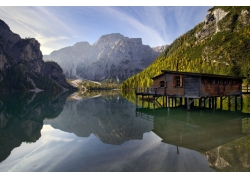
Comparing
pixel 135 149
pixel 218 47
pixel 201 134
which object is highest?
pixel 218 47

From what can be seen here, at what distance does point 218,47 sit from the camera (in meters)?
148

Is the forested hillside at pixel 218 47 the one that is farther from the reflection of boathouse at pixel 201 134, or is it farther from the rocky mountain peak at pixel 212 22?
the reflection of boathouse at pixel 201 134

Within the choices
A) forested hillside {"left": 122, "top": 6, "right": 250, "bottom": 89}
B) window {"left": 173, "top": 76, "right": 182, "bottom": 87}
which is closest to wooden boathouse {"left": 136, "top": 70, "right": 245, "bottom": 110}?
window {"left": 173, "top": 76, "right": 182, "bottom": 87}

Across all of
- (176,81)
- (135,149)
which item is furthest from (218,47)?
(135,149)

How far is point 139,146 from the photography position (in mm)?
16734

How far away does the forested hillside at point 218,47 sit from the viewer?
12375cm

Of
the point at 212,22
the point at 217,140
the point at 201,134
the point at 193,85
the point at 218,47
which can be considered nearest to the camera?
the point at 217,140

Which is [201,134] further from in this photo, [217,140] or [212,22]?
[212,22]

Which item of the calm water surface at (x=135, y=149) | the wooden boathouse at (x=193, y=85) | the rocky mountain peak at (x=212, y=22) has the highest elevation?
the rocky mountain peak at (x=212, y=22)

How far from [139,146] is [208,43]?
169471mm

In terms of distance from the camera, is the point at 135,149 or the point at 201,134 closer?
the point at 135,149

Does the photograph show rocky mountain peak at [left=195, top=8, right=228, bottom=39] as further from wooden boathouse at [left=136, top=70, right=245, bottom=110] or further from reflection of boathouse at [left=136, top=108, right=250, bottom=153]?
reflection of boathouse at [left=136, top=108, right=250, bottom=153]

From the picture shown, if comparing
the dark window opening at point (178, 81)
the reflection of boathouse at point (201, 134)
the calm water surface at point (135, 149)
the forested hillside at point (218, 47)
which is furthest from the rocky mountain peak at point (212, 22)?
the calm water surface at point (135, 149)

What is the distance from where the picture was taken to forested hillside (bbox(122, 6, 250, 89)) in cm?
12375
